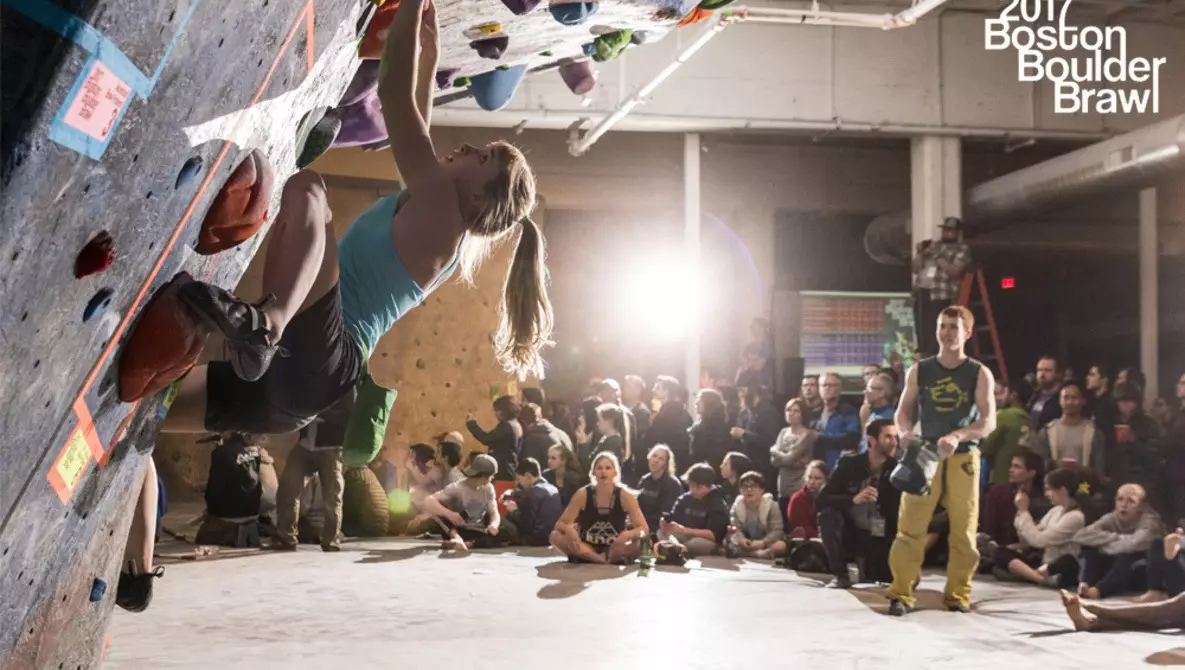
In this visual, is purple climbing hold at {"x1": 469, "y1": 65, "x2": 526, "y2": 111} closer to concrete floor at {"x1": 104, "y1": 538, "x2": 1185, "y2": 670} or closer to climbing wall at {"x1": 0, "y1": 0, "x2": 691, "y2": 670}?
climbing wall at {"x1": 0, "y1": 0, "x2": 691, "y2": 670}

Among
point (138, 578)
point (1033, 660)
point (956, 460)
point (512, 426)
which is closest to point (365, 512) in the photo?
point (512, 426)

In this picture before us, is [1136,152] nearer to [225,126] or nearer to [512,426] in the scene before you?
[512,426]

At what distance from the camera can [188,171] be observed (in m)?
1.51

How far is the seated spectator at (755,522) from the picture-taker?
23.4 ft

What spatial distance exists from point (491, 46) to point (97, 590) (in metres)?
1.59

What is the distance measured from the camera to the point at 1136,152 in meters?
8.46

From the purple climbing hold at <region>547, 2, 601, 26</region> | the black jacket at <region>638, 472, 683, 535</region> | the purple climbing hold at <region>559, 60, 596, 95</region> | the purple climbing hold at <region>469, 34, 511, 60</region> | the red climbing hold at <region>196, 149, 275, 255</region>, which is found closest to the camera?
the red climbing hold at <region>196, 149, 275, 255</region>

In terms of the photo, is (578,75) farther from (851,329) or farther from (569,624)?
(851,329)

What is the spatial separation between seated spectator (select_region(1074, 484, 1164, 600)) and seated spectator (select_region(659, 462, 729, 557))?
2308mm

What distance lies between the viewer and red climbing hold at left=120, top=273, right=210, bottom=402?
5.15 feet

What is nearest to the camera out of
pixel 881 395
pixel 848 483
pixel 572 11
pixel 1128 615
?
pixel 572 11

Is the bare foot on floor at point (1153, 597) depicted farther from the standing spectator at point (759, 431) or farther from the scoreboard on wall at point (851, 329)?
the scoreboard on wall at point (851, 329)

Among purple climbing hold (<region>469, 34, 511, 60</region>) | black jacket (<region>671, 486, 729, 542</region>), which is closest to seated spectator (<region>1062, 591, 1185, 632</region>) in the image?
black jacket (<region>671, 486, 729, 542</region>)

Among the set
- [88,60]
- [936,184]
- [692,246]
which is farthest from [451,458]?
[88,60]
